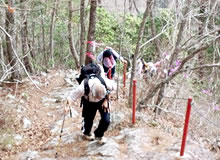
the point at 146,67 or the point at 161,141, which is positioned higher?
the point at 146,67

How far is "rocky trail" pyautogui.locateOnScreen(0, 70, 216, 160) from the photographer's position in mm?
4785

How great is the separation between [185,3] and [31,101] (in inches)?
244

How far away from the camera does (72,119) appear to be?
7164 millimetres

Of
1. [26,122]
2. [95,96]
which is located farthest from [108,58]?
[95,96]

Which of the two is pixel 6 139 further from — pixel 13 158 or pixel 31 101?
pixel 31 101

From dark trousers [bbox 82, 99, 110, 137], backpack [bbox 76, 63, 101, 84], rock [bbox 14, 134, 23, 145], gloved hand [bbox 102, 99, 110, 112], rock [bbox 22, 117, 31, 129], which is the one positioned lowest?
rock [bbox 14, 134, 23, 145]

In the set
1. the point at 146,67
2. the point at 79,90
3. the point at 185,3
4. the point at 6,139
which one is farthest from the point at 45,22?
the point at 79,90

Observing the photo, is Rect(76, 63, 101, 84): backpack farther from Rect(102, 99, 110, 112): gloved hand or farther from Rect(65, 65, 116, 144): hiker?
Rect(102, 99, 110, 112): gloved hand

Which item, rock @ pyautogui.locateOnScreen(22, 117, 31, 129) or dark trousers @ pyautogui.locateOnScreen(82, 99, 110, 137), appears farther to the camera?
rock @ pyautogui.locateOnScreen(22, 117, 31, 129)

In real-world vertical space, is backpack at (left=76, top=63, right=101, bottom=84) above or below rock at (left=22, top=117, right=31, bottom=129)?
above

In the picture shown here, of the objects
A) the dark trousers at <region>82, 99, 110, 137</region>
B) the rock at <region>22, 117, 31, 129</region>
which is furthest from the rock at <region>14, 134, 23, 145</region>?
the dark trousers at <region>82, 99, 110, 137</region>

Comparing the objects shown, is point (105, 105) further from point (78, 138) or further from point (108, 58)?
point (108, 58)

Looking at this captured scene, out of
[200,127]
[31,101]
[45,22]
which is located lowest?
[200,127]

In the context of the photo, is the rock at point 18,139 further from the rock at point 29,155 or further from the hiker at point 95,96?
the hiker at point 95,96
